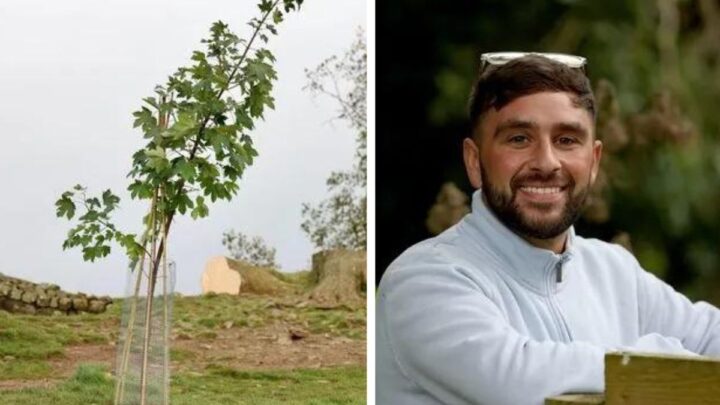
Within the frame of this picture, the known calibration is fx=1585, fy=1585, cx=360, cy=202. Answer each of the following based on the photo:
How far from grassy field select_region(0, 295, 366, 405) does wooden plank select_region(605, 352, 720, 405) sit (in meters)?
3.87

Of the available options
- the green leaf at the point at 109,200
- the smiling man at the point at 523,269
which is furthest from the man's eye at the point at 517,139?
the green leaf at the point at 109,200

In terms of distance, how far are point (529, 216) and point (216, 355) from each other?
322 centimetres

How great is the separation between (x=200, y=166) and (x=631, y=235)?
8.86ft

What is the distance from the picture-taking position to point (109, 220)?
21.5ft

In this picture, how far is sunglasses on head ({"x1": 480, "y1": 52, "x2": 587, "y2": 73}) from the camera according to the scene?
13.4ft

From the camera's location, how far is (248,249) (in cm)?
689

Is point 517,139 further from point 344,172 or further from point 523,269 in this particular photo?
point 344,172

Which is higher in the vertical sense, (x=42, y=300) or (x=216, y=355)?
(x=42, y=300)

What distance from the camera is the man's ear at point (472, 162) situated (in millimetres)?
4117

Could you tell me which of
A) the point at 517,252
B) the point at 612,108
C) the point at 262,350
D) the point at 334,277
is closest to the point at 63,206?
the point at 262,350

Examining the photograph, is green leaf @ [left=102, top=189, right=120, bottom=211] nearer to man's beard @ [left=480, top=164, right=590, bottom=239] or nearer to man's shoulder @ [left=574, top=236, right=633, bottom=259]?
man's beard @ [left=480, top=164, right=590, bottom=239]

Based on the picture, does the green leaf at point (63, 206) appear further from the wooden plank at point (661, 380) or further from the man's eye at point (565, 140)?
the wooden plank at point (661, 380)

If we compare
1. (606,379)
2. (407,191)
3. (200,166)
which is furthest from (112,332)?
(606,379)

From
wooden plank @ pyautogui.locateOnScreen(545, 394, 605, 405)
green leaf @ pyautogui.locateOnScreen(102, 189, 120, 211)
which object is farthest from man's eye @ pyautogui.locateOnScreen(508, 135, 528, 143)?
green leaf @ pyautogui.locateOnScreen(102, 189, 120, 211)
